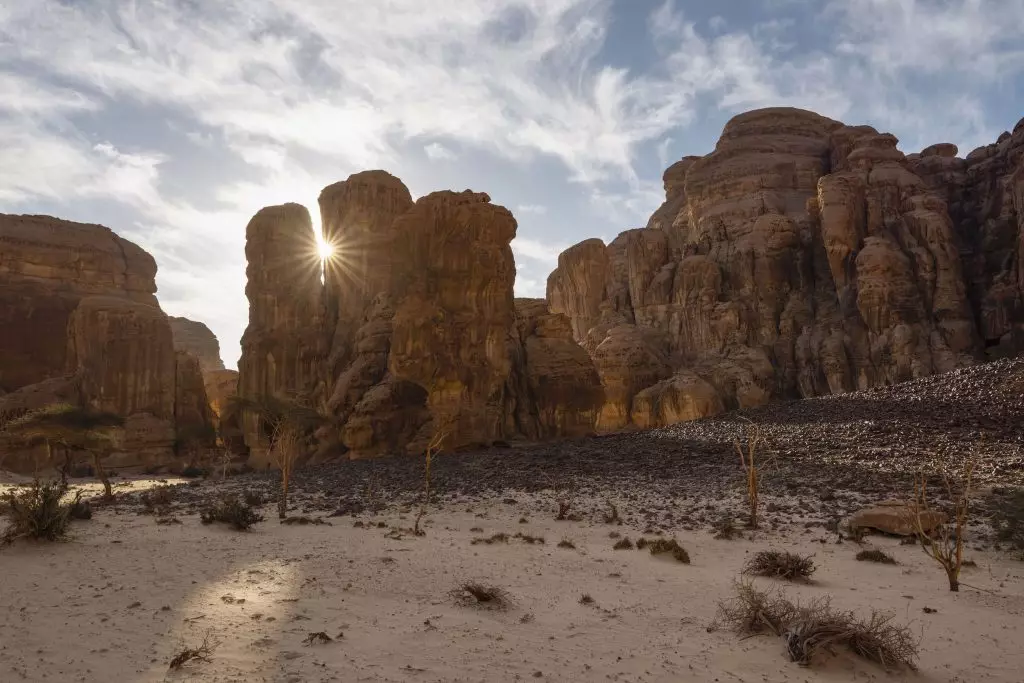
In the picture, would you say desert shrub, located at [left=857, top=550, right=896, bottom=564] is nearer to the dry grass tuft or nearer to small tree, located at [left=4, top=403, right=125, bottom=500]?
the dry grass tuft

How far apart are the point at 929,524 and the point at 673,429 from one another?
84.4 feet

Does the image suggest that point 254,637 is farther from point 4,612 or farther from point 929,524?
point 929,524

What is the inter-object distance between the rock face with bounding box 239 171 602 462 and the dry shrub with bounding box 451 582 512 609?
30.3 meters

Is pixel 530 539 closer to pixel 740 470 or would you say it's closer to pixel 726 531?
pixel 726 531

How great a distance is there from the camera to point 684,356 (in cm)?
6931

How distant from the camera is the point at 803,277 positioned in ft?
229

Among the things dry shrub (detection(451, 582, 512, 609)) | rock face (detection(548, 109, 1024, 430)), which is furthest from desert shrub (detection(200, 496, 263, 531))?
rock face (detection(548, 109, 1024, 430))

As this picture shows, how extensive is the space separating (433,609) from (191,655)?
340 centimetres

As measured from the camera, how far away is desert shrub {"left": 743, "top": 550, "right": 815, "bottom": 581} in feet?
35.9

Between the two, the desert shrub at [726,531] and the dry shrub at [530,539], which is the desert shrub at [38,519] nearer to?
the dry shrub at [530,539]

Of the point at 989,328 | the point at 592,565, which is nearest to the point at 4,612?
the point at 592,565

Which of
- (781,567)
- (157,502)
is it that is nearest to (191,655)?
(781,567)

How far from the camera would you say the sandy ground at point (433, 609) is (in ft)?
22.5

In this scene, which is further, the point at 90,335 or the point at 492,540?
the point at 90,335
